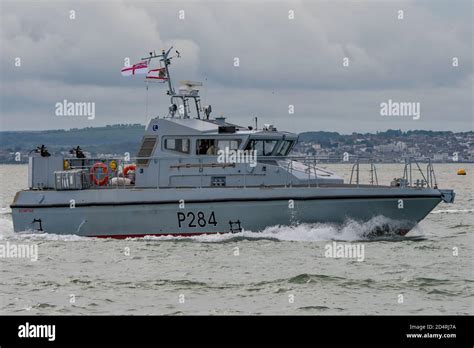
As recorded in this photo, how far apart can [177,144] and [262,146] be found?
2311 millimetres

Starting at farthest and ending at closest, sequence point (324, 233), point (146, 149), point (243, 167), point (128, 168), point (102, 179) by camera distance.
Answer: point (128, 168) → point (102, 179) → point (146, 149) → point (243, 167) → point (324, 233)

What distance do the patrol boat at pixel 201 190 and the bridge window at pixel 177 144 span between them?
0.03 metres

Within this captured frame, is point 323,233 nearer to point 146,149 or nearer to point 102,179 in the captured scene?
point 146,149

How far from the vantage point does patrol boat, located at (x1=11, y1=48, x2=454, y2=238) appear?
2289 cm

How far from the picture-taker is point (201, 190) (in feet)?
76.2

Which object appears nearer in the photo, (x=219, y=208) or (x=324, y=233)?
(x=324, y=233)

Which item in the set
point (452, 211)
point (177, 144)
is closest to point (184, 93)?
point (177, 144)

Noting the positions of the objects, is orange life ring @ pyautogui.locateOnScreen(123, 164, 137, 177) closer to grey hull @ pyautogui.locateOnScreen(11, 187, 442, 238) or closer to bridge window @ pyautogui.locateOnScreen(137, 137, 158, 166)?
bridge window @ pyautogui.locateOnScreen(137, 137, 158, 166)

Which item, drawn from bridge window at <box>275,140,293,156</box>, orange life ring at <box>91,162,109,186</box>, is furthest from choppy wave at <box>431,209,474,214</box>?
orange life ring at <box>91,162,109,186</box>

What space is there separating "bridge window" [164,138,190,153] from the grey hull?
139 cm

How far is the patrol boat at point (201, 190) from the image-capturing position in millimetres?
22891

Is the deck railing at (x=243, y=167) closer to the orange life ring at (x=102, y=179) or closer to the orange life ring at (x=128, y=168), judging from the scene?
the orange life ring at (x=102, y=179)

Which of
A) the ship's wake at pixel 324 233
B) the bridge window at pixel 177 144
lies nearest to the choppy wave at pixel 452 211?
the ship's wake at pixel 324 233
